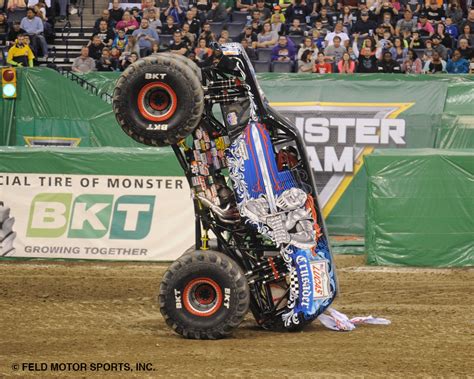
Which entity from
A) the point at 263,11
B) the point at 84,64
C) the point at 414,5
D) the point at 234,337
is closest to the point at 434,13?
the point at 414,5

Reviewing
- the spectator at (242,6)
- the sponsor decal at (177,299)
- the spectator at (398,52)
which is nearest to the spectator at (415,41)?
the spectator at (398,52)

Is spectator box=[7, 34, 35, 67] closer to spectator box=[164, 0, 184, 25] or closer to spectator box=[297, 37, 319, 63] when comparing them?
spectator box=[164, 0, 184, 25]

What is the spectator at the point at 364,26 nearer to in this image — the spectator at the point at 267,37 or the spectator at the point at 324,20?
the spectator at the point at 324,20

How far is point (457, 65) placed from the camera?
910 inches

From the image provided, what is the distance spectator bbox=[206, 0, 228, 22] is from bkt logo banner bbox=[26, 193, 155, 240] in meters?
9.70

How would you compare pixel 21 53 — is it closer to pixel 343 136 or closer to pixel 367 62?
pixel 367 62

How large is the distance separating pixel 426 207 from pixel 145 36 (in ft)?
33.2

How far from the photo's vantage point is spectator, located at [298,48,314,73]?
76.8 feet

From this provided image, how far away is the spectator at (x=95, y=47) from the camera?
2506 centimetres

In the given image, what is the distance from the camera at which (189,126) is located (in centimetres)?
1074

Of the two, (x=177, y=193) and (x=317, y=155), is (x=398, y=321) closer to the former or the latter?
(x=177, y=193)

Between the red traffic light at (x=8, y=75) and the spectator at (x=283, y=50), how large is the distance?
597 centimetres

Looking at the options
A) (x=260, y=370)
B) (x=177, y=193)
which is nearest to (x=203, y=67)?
(x=260, y=370)

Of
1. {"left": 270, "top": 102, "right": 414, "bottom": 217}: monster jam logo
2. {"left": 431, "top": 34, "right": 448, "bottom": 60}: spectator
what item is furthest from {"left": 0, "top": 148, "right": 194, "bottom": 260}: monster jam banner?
{"left": 431, "top": 34, "right": 448, "bottom": 60}: spectator
